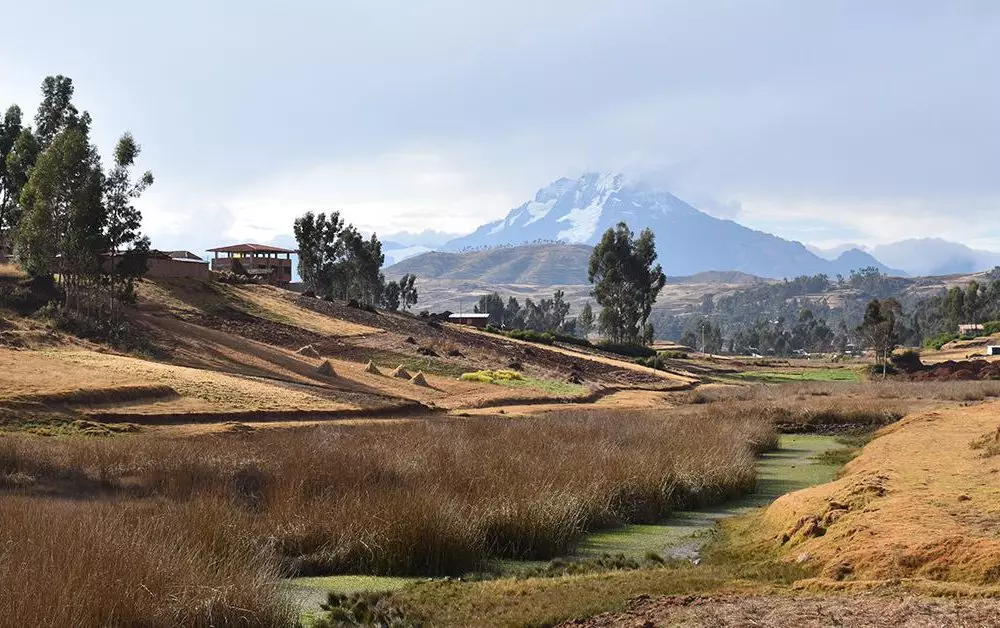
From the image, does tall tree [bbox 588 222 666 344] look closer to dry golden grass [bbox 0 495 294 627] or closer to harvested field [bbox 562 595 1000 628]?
harvested field [bbox 562 595 1000 628]

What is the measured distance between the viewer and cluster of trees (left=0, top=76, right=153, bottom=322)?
52594 millimetres

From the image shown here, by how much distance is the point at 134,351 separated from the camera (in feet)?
171

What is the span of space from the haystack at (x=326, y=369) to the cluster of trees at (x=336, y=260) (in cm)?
4429

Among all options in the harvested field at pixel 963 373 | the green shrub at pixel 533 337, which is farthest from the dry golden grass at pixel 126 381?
the green shrub at pixel 533 337

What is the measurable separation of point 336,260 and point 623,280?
38.7 metres

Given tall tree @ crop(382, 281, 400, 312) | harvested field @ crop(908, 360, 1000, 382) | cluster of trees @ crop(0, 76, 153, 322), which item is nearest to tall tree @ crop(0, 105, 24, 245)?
cluster of trees @ crop(0, 76, 153, 322)

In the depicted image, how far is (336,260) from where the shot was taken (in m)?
128

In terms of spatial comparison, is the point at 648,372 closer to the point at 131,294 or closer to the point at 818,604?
the point at 131,294

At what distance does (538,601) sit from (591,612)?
868mm

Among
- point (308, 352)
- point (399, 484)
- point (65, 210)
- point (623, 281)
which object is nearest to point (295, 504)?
point (399, 484)

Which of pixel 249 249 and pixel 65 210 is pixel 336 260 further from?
pixel 65 210

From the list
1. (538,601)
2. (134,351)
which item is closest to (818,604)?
→ (538,601)

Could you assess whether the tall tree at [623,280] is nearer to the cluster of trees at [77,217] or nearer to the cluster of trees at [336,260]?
the cluster of trees at [336,260]

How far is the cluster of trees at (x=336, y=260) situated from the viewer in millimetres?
113000
